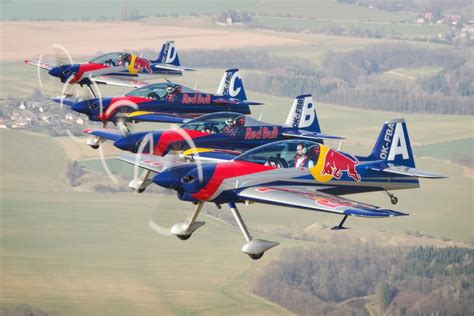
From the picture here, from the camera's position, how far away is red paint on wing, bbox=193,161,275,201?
1591 inches

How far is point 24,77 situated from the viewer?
183m

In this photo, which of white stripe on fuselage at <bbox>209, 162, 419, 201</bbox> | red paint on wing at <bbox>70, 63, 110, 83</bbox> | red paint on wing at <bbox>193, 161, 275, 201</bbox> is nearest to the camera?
red paint on wing at <bbox>193, 161, 275, 201</bbox>

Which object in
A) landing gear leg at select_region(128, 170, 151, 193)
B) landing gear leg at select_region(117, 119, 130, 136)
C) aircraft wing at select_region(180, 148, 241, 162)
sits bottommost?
landing gear leg at select_region(128, 170, 151, 193)

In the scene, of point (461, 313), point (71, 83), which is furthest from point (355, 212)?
point (461, 313)

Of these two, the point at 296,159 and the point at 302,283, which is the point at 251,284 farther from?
the point at 296,159

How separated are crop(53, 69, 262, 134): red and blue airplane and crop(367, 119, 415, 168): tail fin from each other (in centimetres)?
1236

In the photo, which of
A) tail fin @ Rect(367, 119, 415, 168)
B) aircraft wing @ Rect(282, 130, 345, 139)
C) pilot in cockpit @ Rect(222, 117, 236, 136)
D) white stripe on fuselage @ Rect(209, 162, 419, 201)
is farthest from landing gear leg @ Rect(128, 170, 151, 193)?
tail fin @ Rect(367, 119, 415, 168)

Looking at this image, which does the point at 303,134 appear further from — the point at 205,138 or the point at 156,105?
the point at 156,105

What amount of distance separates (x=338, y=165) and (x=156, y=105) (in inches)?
648

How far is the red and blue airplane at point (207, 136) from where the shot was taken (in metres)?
49.3

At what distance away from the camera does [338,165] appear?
44.0 metres

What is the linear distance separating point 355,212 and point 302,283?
84192mm

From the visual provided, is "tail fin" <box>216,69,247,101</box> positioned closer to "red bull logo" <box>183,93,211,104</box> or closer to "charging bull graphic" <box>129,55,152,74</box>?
"red bull logo" <box>183,93,211,104</box>

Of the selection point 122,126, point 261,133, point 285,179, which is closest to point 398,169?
point 285,179
